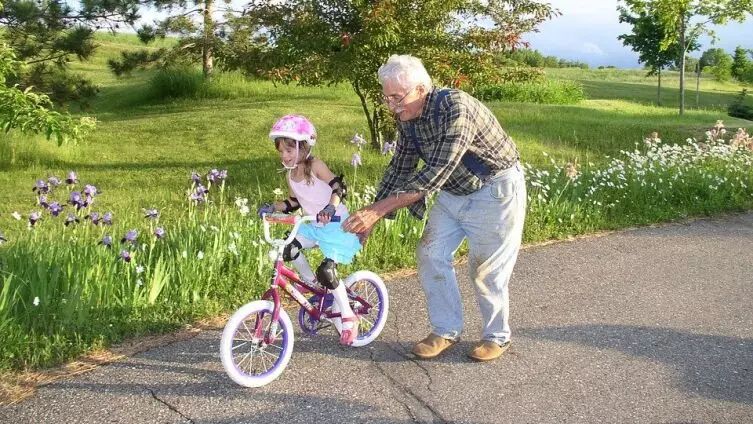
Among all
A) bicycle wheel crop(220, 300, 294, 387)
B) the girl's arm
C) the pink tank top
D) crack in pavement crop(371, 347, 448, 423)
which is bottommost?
crack in pavement crop(371, 347, 448, 423)

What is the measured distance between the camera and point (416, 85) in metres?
3.89

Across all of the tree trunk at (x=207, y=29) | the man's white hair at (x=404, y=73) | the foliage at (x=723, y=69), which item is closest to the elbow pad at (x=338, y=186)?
the man's white hair at (x=404, y=73)

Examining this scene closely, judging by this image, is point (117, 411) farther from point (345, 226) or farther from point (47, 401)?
point (345, 226)

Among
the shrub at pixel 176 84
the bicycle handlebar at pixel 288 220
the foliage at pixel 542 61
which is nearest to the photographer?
the bicycle handlebar at pixel 288 220

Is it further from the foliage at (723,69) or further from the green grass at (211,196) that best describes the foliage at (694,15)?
the foliage at (723,69)

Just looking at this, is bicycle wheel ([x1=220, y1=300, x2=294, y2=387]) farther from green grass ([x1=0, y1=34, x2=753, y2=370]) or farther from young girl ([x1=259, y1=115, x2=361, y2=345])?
green grass ([x1=0, y1=34, x2=753, y2=370])

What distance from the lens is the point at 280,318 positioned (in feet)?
13.1

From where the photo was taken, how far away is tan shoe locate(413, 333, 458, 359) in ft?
14.7

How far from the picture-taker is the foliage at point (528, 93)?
24.7 m

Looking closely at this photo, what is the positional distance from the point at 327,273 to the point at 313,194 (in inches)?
18.4

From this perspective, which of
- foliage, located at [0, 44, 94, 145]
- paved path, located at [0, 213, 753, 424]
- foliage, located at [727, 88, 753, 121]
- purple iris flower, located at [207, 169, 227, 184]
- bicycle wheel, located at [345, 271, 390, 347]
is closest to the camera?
paved path, located at [0, 213, 753, 424]

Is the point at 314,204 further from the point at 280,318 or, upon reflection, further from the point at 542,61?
the point at 542,61

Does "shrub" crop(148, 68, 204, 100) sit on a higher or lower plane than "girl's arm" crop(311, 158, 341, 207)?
higher

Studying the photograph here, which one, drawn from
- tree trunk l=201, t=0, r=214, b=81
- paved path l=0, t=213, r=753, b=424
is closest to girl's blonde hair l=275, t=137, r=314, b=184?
paved path l=0, t=213, r=753, b=424
